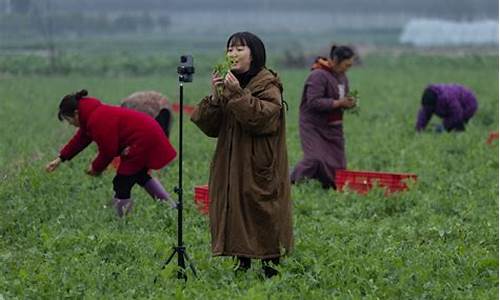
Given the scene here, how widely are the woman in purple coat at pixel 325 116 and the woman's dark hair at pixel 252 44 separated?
3.78 m

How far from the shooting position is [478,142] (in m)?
13.7

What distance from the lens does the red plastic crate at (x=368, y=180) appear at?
33.2ft

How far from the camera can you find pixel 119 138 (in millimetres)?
8352

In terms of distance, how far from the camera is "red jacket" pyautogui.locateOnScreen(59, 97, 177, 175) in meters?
8.10

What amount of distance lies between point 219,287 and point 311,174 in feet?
14.1

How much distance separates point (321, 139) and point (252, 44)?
4256 mm

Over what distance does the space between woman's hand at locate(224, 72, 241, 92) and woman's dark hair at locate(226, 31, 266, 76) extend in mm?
277

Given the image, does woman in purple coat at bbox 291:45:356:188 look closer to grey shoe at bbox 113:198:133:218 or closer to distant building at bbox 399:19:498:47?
grey shoe at bbox 113:198:133:218

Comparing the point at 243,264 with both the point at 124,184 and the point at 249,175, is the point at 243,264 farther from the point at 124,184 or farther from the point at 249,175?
the point at 124,184

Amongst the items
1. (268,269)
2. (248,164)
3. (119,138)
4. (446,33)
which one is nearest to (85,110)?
(119,138)

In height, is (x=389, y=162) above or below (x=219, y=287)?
below

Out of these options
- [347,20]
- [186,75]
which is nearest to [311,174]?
[186,75]

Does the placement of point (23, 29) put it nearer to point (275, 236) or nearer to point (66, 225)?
point (66, 225)

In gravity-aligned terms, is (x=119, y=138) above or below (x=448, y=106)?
above
